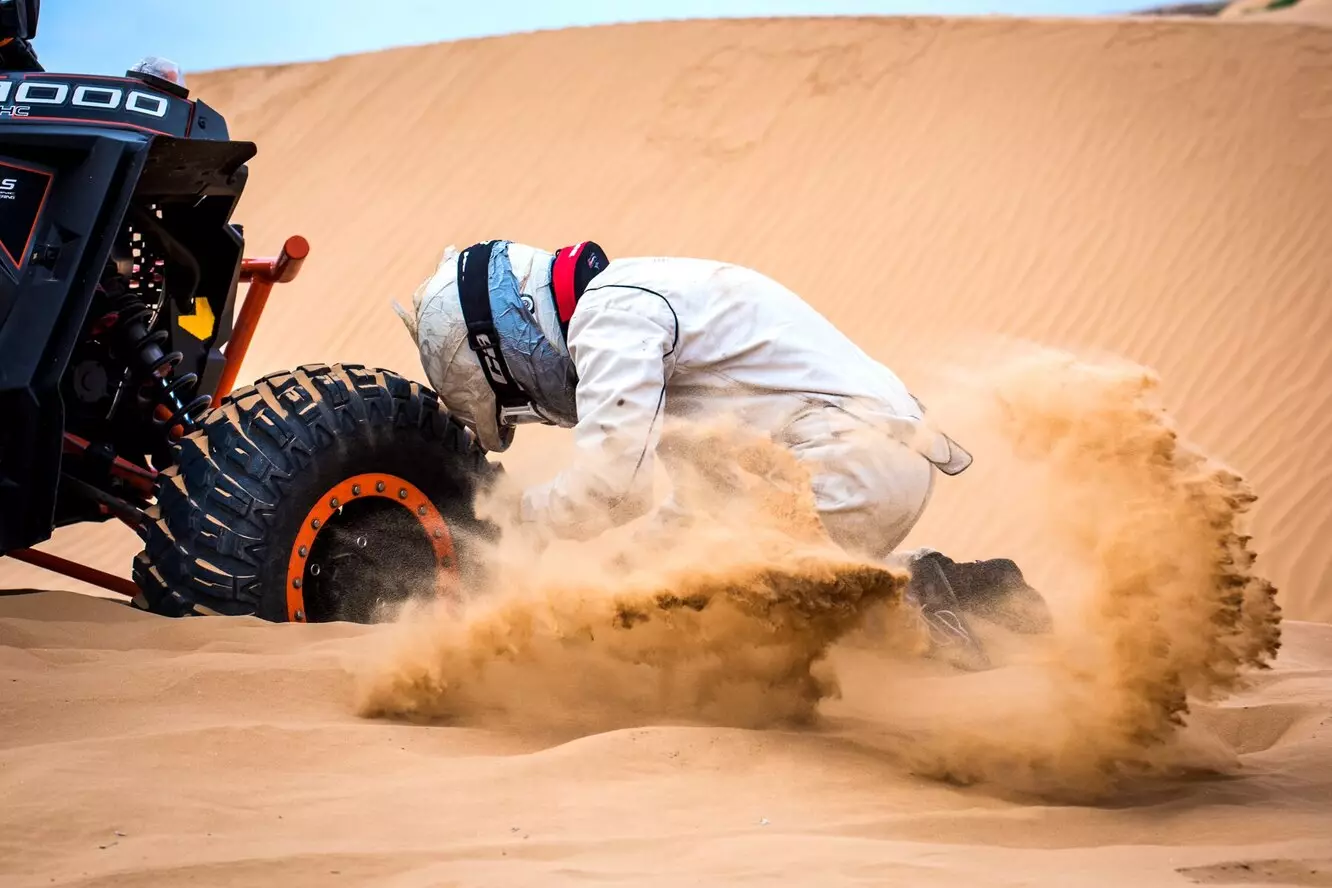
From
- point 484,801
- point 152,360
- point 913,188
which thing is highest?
point 913,188

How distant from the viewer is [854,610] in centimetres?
292

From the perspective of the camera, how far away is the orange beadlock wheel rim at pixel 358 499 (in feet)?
11.7

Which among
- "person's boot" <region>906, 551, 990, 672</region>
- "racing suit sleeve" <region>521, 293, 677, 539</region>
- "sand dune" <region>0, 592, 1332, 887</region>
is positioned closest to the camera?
"sand dune" <region>0, 592, 1332, 887</region>

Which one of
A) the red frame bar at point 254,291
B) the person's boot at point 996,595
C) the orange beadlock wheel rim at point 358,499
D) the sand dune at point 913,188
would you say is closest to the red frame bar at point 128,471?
the orange beadlock wheel rim at point 358,499

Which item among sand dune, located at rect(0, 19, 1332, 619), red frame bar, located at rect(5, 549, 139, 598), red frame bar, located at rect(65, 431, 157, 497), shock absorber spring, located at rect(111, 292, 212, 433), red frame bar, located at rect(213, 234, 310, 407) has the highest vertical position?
sand dune, located at rect(0, 19, 1332, 619)

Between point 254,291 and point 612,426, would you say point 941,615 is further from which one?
point 254,291

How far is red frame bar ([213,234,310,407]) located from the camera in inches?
171

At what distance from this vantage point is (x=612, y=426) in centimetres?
317

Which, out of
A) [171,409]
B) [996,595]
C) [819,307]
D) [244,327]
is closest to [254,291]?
[244,327]

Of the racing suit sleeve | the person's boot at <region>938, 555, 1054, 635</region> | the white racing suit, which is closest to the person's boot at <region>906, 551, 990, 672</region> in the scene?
the person's boot at <region>938, 555, 1054, 635</region>

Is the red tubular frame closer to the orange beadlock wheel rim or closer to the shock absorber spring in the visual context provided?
the shock absorber spring

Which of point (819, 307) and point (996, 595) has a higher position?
point (819, 307)

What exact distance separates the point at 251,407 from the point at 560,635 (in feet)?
3.51

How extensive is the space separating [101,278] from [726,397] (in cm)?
163
